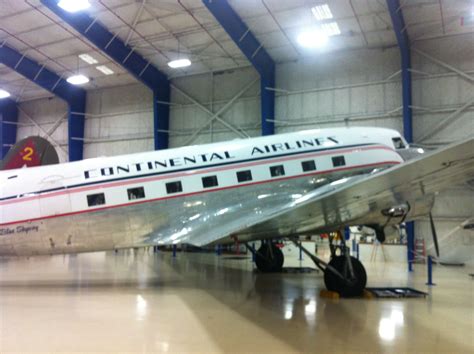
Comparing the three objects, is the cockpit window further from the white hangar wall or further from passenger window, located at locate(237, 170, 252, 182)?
the white hangar wall

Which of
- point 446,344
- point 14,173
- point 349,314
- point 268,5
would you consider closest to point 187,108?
point 268,5

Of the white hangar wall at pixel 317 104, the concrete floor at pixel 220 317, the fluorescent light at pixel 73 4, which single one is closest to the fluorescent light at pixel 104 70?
the white hangar wall at pixel 317 104

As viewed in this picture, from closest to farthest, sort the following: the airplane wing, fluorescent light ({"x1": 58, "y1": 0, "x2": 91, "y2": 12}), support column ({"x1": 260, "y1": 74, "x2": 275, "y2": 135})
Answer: the airplane wing < fluorescent light ({"x1": 58, "y1": 0, "x2": 91, "y2": 12}) < support column ({"x1": 260, "y1": 74, "x2": 275, "y2": 135})

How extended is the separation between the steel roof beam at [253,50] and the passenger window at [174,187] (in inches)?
388

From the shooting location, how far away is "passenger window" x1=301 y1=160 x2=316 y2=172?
10.4 meters

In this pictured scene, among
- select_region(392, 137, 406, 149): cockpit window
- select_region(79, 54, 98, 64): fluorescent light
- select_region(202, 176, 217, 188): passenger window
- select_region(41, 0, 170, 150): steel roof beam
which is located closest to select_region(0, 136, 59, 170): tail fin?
select_region(202, 176, 217, 188): passenger window

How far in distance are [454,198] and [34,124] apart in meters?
28.3

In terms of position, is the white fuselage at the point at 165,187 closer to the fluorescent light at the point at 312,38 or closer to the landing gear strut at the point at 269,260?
the landing gear strut at the point at 269,260

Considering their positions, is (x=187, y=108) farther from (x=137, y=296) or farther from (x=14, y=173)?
(x=137, y=296)

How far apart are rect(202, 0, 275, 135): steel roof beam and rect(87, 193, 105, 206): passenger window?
10.6 m

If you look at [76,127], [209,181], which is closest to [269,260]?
[209,181]

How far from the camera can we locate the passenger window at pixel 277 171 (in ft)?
33.8

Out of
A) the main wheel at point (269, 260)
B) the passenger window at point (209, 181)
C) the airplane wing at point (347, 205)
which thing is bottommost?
the main wheel at point (269, 260)

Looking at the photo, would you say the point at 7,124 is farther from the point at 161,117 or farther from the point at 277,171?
the point at 277,171
